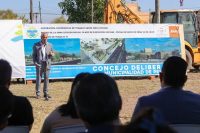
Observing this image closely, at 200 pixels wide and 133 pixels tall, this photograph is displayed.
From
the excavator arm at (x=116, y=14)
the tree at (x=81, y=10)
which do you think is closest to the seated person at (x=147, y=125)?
the excavator arm at (x=116, y=14)

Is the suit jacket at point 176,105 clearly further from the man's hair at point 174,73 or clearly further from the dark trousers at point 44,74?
the dark trousers at point 44,74

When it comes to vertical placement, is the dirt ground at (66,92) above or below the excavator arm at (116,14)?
below

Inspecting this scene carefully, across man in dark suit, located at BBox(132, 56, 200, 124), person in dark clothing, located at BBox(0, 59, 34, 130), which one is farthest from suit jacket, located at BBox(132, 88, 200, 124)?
person in dark clothing, located at BBox(0, 59, 34, 130)

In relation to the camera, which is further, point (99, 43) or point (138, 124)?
point (99, 43)

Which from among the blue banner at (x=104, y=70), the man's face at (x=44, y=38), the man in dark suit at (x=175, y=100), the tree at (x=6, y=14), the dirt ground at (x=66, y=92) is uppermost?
the tree at (x=6, y=14)

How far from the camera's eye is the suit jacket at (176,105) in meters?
4.03

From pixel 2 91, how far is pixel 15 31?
50.8ft

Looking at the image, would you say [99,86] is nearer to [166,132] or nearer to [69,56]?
[166,132]

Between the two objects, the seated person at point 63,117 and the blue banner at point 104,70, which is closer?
the seated person at point 63,117

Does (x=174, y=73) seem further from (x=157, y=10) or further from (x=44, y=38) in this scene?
(x=157, y=10)

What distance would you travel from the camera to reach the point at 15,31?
18656 mm

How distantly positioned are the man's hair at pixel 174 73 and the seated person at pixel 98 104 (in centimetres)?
152

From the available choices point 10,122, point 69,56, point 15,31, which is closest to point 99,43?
point 69,56

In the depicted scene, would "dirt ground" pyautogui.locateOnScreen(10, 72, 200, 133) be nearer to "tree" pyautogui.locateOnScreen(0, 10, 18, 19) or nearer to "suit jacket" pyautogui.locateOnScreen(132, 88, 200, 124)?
"suit jacket" pyautogui.locateOnScreen(132, 88, 200, 124)
